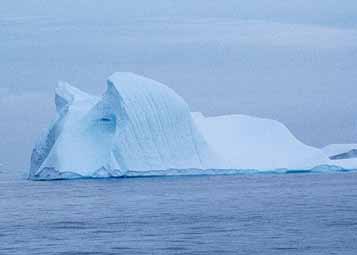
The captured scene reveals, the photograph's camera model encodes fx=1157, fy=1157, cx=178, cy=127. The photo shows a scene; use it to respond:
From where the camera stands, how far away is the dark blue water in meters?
19.8

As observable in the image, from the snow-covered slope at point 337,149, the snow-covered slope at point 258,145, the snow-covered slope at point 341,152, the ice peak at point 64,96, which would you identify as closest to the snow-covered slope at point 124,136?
the ice peak at point 64,96

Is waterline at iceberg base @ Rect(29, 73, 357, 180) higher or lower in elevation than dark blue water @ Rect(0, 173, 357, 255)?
higher

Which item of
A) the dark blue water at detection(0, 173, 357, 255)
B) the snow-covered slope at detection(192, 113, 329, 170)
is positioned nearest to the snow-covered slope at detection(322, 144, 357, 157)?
the snow-covered slope at detection(192, 113, 329, 170)

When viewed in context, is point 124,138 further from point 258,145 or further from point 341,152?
point 341,152

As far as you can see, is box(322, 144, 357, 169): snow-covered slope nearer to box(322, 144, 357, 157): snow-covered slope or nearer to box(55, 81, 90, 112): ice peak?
box(322, 144, 357, 157): snow-covered slope

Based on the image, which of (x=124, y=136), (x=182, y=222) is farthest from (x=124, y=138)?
(x=182, y=222)

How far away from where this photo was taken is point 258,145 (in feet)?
180

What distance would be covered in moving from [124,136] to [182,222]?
64.3 feet

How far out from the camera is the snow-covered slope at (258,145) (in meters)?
53.5

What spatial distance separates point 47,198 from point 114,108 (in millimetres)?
9203

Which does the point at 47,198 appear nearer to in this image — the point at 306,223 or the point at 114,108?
the point at 114,108

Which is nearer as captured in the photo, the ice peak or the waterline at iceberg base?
the waterline at iceberg base

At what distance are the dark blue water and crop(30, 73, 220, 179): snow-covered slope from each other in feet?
15.9

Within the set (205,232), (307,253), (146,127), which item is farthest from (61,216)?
(146,127)
